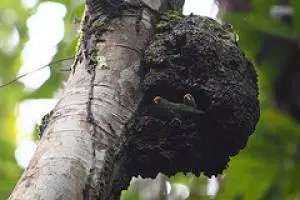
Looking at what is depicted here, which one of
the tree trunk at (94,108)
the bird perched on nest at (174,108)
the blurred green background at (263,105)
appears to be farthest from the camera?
the blurred green background at (263,105)

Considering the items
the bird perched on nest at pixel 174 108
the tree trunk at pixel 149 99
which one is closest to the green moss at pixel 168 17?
the tree trunk at pixel 149 99

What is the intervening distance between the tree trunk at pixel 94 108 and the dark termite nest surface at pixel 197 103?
0.12 feet

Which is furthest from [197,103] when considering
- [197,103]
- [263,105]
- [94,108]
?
[263,105]

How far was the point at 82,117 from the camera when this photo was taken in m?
0.92

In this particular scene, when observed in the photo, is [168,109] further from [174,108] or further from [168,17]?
[168,17]

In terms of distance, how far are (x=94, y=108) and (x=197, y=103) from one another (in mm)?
205

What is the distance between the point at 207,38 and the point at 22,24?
102 inches

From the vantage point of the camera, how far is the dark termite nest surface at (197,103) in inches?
39.9

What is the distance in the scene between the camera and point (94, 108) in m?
0.95

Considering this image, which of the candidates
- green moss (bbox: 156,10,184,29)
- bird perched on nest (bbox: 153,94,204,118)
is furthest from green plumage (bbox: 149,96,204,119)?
green moss (bbox: 156,10,184,29)

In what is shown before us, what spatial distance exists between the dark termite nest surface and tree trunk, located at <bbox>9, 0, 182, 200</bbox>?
36mm

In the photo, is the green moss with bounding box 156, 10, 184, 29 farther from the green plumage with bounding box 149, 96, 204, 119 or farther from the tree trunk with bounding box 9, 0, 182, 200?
the green plumage with bounding box 149, 96, 204, 119

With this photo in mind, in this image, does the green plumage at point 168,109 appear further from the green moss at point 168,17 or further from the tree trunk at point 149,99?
the green moss at point 168,17

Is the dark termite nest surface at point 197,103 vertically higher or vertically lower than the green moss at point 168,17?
lower
